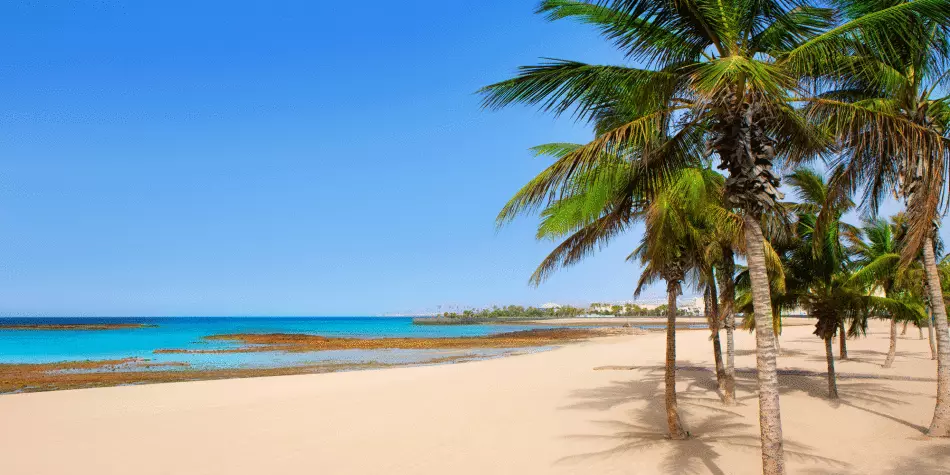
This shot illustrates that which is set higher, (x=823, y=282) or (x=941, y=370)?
(x=823, y=282)

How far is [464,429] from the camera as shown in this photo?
31.3 feet

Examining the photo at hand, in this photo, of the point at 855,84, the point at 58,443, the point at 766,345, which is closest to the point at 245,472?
the point at 58,443

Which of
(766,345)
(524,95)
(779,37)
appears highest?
(779,37)

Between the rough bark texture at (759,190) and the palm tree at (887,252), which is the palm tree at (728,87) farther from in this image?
the palm tree at (887,252)

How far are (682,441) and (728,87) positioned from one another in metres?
5.72

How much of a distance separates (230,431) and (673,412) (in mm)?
8030

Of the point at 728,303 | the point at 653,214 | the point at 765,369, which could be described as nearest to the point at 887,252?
the point at 728,303

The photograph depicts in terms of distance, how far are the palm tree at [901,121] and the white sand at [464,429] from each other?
211cm

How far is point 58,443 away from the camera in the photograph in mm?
9031

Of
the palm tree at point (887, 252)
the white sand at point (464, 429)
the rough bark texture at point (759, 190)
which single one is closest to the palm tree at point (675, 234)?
the white sand at point (464, 429)

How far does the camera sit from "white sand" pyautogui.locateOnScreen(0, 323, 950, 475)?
7.36 metres

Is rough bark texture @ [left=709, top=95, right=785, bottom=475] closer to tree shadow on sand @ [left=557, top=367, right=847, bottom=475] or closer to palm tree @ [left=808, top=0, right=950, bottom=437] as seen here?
palm tree @ [left=808, top=0, right=950, bottom=437]

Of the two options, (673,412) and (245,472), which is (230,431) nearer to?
(245,472)

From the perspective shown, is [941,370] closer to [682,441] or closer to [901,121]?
[682,441]
